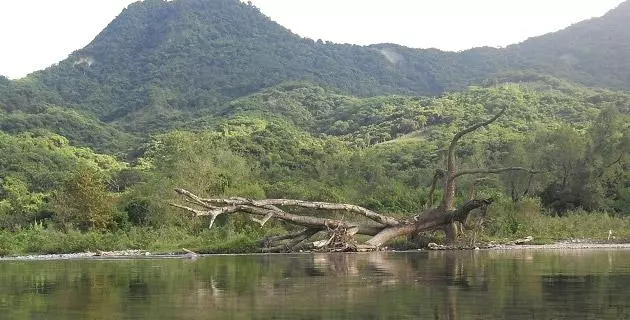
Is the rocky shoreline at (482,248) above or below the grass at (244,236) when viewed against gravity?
below

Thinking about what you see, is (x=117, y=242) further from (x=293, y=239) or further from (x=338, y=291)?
(x=338, y=291)

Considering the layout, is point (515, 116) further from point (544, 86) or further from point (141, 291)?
point (141, 291)

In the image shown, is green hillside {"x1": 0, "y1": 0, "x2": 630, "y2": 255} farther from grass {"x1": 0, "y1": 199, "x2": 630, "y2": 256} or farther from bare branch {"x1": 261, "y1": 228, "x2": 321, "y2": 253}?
bare branch {"x1": 261, "y1": 228, "x2": 321, "y2": 253}

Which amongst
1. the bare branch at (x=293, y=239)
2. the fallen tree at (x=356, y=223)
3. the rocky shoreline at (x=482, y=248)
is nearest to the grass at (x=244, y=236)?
the rocky shoreline at (x=482, y=248)

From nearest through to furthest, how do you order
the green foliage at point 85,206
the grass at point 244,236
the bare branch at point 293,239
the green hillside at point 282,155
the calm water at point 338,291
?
1. the calm water at point 338,291
2. the bare branch at point 293,239
3. the grass at point 244,236
4. the green hillside at point 282,155
5. the green foliage at point 85,206

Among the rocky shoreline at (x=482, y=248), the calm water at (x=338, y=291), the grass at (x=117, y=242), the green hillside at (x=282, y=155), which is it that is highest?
the green hillside at (x=282, y=155)

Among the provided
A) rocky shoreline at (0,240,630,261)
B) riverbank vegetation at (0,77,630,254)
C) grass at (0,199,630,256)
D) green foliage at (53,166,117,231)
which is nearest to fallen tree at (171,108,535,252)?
rocky shoreline at (0,240,630,261)

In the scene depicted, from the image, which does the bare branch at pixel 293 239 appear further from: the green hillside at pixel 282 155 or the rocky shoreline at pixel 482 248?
the rocky shoreline at pixel 482 248

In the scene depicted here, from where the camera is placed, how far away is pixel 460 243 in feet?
94.2

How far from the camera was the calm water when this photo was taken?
10234 millimetres

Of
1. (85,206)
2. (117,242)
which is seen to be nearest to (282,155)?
(85,206)

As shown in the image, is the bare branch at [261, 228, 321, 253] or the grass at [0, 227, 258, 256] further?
the grass at [0, 227, 258, 256]

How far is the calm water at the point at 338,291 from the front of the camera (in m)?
10.2

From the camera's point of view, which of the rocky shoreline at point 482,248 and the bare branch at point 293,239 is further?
the rocky shoreline at point 482,248
